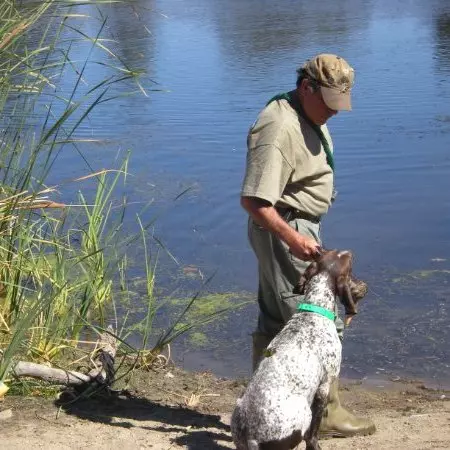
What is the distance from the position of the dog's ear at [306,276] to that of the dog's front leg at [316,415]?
466mm

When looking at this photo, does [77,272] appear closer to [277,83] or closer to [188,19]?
[277,83]

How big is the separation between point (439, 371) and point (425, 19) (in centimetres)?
1435

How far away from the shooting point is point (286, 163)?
4.72 metres

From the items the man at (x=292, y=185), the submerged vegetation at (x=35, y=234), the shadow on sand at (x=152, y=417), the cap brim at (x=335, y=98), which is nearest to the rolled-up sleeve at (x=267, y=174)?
the man at (x=292, y=185)

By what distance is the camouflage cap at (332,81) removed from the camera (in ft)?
15.5

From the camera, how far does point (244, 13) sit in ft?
72.6

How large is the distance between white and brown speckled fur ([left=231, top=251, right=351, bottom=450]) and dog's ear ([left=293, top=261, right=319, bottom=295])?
15 mm

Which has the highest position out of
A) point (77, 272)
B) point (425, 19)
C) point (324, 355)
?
point (324, 355)

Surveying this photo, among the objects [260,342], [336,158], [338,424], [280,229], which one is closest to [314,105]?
[280,229]

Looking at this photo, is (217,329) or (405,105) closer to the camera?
(217,329)

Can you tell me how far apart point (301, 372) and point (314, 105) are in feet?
4.34

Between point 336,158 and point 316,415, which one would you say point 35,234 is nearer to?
point 316,415

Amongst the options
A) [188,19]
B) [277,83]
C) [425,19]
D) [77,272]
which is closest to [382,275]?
[77,272]

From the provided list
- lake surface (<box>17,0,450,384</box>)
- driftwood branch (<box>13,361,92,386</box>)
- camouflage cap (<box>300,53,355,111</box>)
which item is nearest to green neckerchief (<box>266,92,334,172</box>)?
camouflage cap (<box>300,53,355,111</box>)
